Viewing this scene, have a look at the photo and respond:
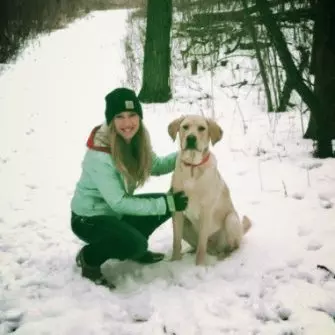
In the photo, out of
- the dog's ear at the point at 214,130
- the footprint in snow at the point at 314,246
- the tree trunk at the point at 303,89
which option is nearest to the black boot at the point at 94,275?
A: the dog's ear at the point at 214,130

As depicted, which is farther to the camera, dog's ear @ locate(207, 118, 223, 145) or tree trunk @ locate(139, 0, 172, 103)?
tree trunk @ locate(139, 0, 172, 103)

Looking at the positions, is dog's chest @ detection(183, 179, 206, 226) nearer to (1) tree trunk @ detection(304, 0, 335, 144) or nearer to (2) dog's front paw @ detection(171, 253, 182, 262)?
(2) dog's front paw @ detection(171, 253, 182, 262)

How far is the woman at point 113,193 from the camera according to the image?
287 centimetres

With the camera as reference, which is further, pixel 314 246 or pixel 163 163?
pixel 163 163

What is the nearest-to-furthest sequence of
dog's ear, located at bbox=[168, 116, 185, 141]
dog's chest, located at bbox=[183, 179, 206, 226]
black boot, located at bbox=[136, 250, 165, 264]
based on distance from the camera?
dog's chest, located at bbox=[183, 179, 206, 226] → dog's ear, located at bbox=[168, 116, 185, 141] → black boot, located at bbox=[136, 250, 165, 264]

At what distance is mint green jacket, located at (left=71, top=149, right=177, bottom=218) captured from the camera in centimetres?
286

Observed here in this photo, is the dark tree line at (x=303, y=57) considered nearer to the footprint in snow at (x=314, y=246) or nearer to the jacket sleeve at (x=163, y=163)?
the footprint in snow at (x=314, y=246)

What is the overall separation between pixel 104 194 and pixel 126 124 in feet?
1.70

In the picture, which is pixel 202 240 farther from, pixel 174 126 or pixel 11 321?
pixel 11 321

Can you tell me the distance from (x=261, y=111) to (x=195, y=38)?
14.5 ft

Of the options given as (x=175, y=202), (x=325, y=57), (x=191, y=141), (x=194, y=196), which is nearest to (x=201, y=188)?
(x=194, y=196)

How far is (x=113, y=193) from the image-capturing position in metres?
2.86

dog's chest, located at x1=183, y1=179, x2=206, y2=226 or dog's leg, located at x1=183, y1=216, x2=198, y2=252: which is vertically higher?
dog's chest, located at x1=183, y1=179, x2=206, y2=226

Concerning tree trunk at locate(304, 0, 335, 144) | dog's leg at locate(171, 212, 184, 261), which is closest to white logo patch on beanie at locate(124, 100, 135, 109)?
dog's leg at locate(171, 212, 184, 261)
